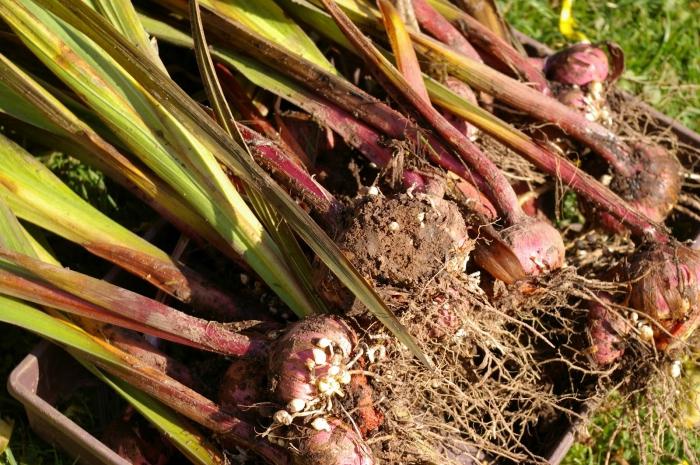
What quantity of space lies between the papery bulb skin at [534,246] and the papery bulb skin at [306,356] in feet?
1.42

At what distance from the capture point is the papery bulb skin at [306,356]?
1.67 meters

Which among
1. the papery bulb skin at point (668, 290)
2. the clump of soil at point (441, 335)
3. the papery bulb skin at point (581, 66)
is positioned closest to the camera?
the clump of soil at point (441, 335)

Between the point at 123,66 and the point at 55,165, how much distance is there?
0.69 meters

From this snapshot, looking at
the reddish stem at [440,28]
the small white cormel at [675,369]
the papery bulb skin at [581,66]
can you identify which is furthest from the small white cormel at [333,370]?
the papery bulb skin at [581,66]

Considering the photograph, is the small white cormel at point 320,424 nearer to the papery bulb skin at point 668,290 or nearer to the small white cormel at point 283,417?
the small white cormel at point 283,417

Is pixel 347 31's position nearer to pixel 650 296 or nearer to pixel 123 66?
pixel 123 66

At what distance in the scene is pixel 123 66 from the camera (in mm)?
1831

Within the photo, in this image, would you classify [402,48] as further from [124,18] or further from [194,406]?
[194,406]

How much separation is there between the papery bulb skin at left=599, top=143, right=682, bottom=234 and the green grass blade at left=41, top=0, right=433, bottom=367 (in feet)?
2.87

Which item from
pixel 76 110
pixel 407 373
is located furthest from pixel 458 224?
pixel 76 110

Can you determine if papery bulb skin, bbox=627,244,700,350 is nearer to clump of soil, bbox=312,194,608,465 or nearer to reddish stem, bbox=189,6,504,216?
clump of soil, bbox=312,194,608,465

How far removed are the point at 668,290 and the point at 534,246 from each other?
0.33m

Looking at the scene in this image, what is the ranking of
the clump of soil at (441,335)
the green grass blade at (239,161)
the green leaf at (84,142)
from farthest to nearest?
the green leaf at (84,142) → the clump of soil at (441,335) → the green grass blade at (239,161)

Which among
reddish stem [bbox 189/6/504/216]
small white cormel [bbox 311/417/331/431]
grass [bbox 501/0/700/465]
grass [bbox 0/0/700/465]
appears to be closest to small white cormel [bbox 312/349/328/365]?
small white cormel [bbox 311/417/331/431]
